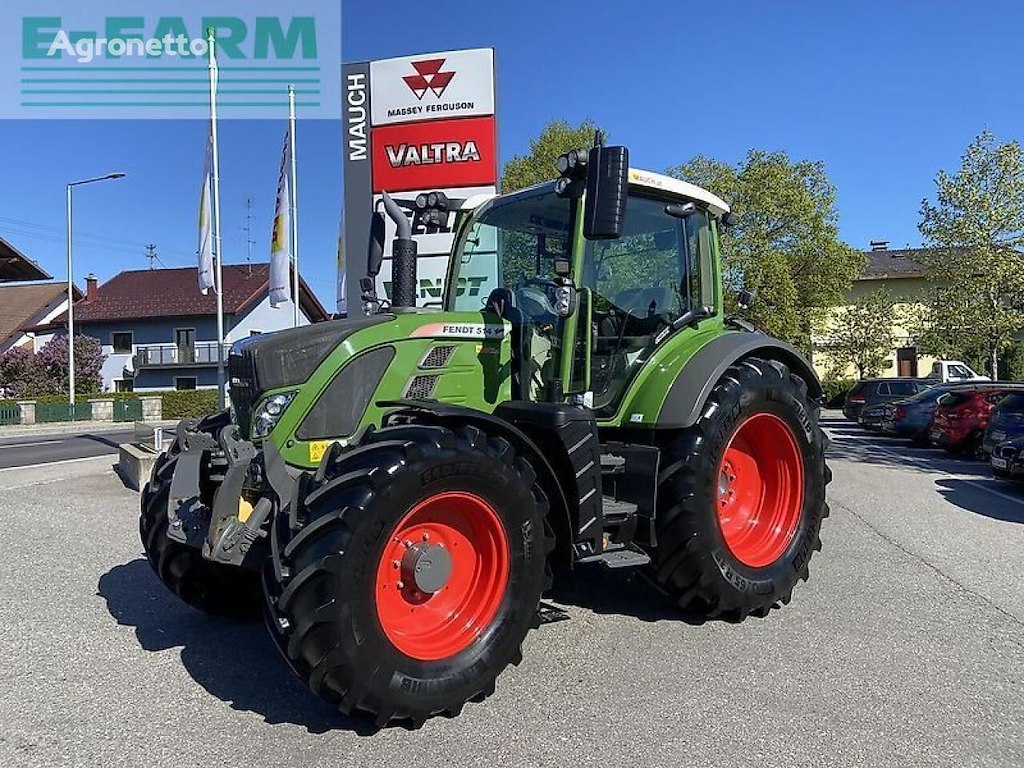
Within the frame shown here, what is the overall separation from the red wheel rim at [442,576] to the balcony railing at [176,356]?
41650 millimetres

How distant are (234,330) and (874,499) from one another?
38.4m

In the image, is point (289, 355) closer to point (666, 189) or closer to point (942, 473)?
point (666, 189)

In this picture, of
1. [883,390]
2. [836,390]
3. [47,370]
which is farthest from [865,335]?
[47,370]

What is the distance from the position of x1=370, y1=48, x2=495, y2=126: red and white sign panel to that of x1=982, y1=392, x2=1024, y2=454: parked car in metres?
8.94

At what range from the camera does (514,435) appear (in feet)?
12.8

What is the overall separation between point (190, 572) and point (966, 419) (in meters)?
14.7

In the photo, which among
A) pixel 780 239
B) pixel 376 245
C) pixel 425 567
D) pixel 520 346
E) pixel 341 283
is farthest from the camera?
pixel 780 239

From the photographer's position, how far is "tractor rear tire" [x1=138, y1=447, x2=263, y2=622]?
4.47 m

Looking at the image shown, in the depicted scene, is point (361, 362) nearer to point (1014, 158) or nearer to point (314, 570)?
point (314, 570)

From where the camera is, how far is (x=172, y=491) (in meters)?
4.00

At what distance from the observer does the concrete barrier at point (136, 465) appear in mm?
10453

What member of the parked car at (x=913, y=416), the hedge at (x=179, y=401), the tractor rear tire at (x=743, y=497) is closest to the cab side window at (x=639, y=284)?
the tractor rear tire at (x=743, y=497)

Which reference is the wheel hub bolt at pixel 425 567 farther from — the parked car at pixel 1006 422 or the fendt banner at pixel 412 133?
the parked car at pixel 1006 422

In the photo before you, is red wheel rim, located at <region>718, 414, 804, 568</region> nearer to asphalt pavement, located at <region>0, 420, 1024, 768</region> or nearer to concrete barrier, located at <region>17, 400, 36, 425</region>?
asphalt pavement, located at <region>0, 420, 1024, 768</region>
